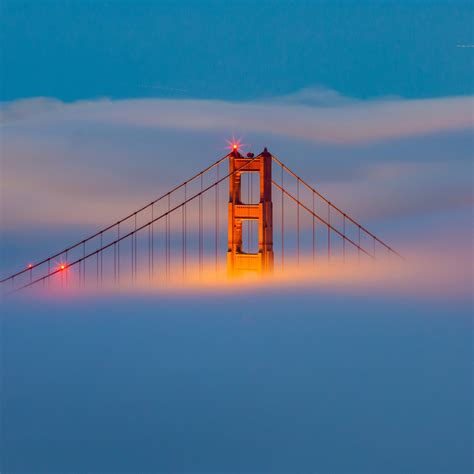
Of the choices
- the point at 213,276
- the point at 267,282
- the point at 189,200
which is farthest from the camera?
the point at 189,200

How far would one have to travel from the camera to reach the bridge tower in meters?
18.1

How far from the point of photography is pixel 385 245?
21.0m

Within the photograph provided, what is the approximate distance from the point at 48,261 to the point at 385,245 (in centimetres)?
887

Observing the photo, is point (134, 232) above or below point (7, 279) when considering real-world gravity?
above

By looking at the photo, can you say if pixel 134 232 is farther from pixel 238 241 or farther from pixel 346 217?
pixel 346 217

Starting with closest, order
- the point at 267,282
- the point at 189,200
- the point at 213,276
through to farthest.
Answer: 1. the point at 267,282
2. the point at 213,276
3. the point at 189,200

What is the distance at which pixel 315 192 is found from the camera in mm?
21266

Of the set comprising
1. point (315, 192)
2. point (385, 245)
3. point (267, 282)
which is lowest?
point (267, 282)

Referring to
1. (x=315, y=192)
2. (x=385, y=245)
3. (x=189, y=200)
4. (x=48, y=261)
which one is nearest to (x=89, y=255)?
(x=48, y=261)

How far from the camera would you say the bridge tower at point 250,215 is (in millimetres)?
18109

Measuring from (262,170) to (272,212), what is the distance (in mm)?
1036

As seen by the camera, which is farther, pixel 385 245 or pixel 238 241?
pixel 385 245

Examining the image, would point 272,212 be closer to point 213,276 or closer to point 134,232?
point 213,276

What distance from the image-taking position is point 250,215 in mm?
18422
